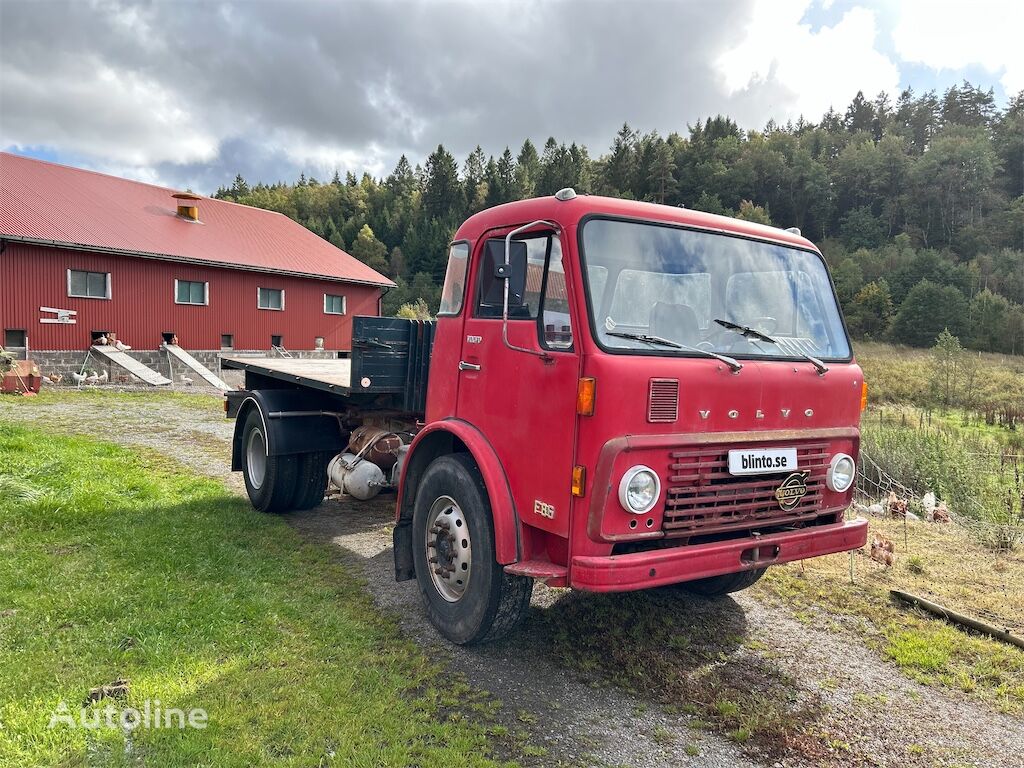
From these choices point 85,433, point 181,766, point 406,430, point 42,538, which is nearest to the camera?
point 181,766

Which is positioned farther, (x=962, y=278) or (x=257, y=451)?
(x=962, y=278)

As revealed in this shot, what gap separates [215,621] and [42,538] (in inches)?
101

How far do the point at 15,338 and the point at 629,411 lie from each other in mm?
23486

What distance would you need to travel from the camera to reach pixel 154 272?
23156 millimetres

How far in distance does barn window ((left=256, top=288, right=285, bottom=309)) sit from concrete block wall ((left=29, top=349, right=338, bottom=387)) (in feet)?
6.26

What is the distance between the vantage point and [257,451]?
6.95m

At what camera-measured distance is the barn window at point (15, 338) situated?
2017 centimetres

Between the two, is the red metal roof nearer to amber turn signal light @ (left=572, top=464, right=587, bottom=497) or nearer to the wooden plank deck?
the wooden plank deck

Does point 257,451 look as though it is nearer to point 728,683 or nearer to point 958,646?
point 728,683

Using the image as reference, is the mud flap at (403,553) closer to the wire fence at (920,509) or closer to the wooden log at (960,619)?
the wooden log at (960,619)

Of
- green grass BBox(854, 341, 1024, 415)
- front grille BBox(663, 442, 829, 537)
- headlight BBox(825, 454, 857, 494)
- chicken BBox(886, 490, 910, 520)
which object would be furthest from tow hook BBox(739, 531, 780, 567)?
green grass BBox(854, 341, 1024, 415)

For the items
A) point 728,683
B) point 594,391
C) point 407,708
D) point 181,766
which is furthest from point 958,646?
point 181,766
